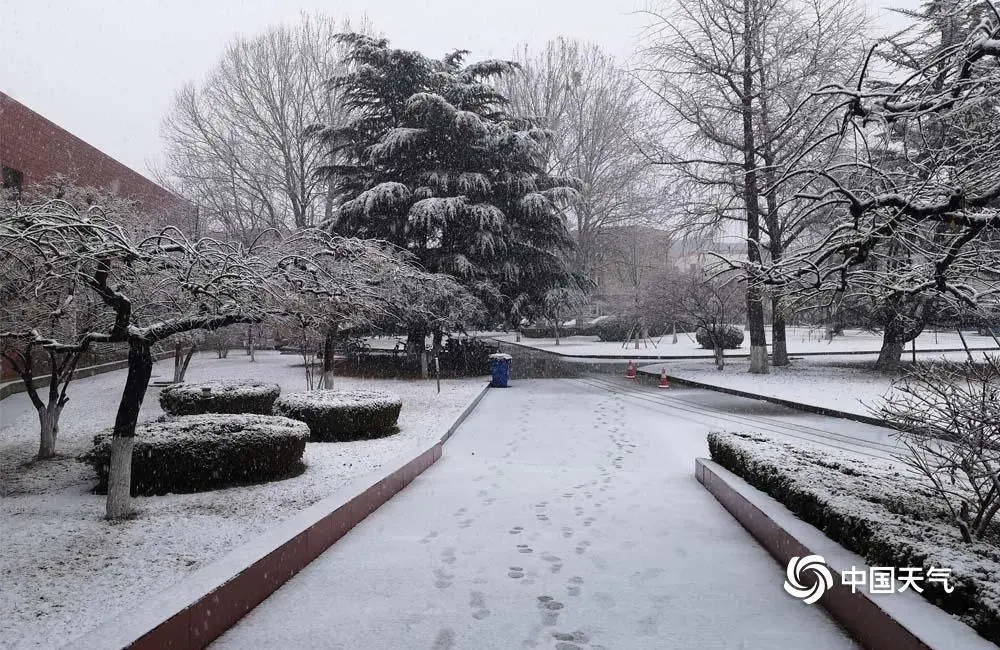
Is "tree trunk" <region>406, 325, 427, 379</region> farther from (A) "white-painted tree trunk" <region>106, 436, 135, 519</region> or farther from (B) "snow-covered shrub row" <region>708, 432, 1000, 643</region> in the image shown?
(B) "snow-covered shrub row" <region>708, 432, 1000, 643</region>

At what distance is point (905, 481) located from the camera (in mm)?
5742

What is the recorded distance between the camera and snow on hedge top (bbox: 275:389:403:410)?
1003 cm

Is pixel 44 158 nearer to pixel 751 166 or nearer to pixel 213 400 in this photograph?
pixel 213 400

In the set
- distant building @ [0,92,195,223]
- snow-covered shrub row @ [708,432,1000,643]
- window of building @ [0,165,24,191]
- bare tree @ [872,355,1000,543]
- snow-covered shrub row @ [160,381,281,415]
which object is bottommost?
snow-covered shrub row @ [708,432,1000,643]

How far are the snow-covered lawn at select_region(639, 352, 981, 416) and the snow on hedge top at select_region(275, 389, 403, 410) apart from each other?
29.6 ft

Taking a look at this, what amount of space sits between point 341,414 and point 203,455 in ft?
10.5

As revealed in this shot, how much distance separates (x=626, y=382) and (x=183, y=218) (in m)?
17.1

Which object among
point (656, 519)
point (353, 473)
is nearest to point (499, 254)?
point (353, 473)

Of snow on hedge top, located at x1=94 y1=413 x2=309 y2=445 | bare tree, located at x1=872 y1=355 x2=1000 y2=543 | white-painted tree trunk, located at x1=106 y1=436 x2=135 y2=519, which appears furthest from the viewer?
snow on hedge top, located at x1=94 y1=413 x2=309 y2=445

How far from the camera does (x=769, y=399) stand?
16031 millimetres

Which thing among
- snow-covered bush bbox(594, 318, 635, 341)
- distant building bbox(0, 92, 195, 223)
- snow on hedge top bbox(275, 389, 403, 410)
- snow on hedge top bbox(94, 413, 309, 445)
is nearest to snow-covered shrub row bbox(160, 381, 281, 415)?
snow on hedge top bbox(275, 389, 403, 410)

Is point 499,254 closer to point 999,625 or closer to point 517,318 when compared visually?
point 517,318

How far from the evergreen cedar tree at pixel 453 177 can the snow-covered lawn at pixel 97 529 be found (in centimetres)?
1204

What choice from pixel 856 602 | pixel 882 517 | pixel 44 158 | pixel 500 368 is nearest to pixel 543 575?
pixel 856 602
